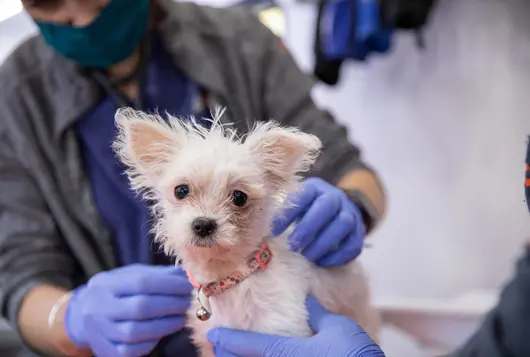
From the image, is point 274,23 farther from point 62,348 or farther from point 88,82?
point 62,348

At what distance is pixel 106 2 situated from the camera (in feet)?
2.18

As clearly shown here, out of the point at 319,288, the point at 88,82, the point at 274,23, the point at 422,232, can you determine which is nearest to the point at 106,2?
the point at 88,82

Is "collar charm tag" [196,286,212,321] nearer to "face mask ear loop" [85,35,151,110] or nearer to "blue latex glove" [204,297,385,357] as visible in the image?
"blue latex glove" [204,297,385,357]

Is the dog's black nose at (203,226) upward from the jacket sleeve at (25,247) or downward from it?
upward

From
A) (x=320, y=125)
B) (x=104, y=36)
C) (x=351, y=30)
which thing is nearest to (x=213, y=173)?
(x=320, y=125)

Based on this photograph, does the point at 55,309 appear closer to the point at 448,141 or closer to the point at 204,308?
the point at 204,308

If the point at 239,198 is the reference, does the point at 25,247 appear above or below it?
below

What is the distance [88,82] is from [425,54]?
0.55 meters

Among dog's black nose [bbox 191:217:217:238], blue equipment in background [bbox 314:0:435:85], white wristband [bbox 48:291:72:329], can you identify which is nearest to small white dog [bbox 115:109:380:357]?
dog's black nose [bbox 191:217:217:238]

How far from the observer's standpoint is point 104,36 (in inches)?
26.5

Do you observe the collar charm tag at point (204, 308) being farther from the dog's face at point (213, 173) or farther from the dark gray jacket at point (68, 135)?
the dark gray jacket at point (68, 135)

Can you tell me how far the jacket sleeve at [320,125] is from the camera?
61cm

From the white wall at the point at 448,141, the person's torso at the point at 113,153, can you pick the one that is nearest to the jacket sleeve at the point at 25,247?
the person's torso at the point at 113,153

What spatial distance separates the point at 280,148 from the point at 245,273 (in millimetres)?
121
